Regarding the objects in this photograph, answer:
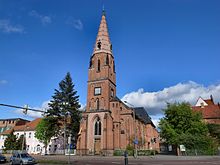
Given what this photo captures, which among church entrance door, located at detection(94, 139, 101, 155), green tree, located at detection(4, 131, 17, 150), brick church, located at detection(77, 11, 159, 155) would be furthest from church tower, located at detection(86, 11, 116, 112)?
green tree, located at detection(4, 131, 17, 150)

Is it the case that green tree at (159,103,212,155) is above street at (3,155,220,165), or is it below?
above

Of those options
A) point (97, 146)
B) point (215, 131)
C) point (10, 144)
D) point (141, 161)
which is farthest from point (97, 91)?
point (215, 131)

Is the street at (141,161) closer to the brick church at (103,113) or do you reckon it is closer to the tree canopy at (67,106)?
the brick church at (103,113)

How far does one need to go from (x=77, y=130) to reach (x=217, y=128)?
112ft

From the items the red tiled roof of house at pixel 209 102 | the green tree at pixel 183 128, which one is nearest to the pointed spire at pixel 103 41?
the green tree at pixel 183 128

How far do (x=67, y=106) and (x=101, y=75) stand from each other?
1097cm

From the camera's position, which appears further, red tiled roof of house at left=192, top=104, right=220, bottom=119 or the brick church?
red tiled roof of house at left=192, top=104, right=220, bottom=119

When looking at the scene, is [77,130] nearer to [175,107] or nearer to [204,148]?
[175,107]

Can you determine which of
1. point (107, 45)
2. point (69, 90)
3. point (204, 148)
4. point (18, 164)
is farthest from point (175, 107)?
point (18, 164)

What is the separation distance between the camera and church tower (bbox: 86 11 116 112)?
5006cm

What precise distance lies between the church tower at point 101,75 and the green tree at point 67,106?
479cm

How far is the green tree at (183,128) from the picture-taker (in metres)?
41.5

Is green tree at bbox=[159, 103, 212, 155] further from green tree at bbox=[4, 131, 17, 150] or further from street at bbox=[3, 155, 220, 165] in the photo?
green tree at bbox=[4, 131, 17, 150]

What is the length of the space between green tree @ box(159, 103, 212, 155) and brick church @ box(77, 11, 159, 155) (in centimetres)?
673
